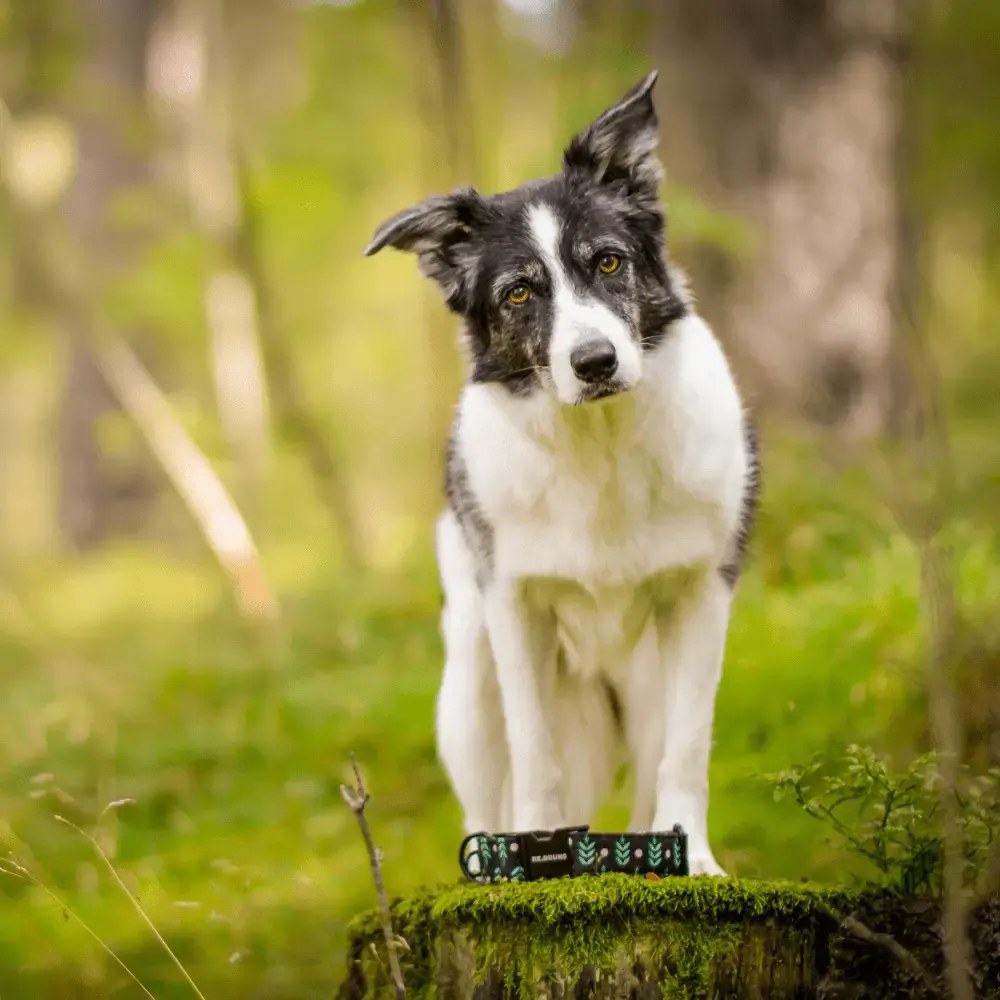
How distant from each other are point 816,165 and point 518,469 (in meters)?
5.03

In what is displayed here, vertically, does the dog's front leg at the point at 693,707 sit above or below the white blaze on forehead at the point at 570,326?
below

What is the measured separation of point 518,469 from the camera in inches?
159

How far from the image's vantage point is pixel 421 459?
10.1 metres

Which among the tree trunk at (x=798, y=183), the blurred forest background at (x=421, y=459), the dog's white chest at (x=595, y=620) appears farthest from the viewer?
the tree trunk at (x=798, y=183)

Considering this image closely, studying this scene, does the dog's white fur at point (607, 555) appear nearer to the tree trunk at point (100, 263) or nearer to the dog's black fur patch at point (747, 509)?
the dog's black fur patch at point (747, 509)

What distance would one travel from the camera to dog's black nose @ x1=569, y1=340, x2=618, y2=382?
11.9 ft

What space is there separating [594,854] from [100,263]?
12.5 meters

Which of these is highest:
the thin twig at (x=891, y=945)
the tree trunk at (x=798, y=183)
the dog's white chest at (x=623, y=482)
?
the tree trunk at (x=798, y=183)

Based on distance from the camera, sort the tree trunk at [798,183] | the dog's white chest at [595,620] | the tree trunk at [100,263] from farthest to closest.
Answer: the tree trunk at [100,263]
the tree trunk at [798,183]
the dog's white chest at [595,620]

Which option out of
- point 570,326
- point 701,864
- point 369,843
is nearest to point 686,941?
point 701,864

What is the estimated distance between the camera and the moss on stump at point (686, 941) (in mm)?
3172

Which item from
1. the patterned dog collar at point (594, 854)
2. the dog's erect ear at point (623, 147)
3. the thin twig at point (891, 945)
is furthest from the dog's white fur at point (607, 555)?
the thin twig at point (891, 945)

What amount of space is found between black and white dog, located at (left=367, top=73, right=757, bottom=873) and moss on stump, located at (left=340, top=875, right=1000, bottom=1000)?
0.65 metres

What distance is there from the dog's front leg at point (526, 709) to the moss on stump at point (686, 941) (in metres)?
0.84
